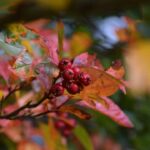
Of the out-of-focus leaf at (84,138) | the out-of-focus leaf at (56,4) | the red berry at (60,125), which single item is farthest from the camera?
the red berry at (60,125)

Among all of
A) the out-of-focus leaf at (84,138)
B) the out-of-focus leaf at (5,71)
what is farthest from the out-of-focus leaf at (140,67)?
the out-of-focus leaf at (84,138)

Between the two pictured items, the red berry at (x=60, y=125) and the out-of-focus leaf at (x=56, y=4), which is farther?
the red berry at (x=60, y=125)

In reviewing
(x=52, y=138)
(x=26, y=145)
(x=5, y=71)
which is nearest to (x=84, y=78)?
(x=5, y=71)

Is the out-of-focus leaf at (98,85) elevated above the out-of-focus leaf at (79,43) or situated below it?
above

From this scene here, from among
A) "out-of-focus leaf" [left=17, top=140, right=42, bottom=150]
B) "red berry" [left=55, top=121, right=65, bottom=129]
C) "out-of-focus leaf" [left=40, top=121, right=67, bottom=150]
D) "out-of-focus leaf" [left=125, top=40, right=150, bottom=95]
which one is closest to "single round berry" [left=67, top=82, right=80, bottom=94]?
"out-of-focus leaf" [left=125, top=40, right=150, bottom=95]

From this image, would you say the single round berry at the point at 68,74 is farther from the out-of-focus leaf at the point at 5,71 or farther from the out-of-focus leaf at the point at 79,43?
the out-of-focus leaf at the point at 79,43

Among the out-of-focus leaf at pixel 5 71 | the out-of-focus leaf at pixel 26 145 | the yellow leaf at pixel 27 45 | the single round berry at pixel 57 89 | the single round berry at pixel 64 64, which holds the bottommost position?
the out-of-focus leaf at pixel 26 145

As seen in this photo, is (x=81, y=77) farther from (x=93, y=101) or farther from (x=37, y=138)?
(x=37, y=138)

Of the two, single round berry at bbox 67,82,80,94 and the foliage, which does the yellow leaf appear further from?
single round berry at bbox 67,82,80,94
